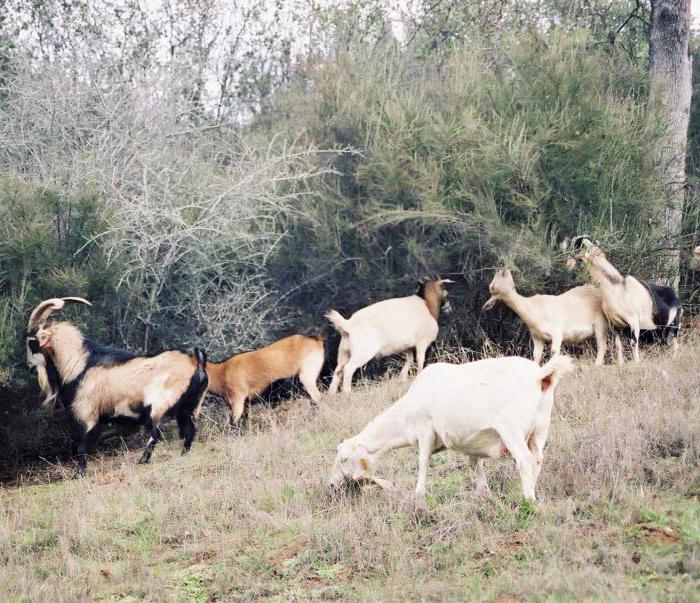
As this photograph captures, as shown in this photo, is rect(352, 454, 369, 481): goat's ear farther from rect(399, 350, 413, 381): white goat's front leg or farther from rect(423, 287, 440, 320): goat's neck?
rect(423, 287, 440, 320): goat's neck

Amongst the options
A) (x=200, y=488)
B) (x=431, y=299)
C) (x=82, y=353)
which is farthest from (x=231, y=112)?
(x=200, y=488)

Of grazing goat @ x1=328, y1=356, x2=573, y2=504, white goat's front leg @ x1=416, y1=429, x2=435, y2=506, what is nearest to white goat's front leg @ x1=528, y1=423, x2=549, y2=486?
grazing goat @ x1=328, y1=356, x2=573, y2=504

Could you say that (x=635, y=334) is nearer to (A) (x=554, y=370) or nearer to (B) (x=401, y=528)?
(A) (x=554, y=370)

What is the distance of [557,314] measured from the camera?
12.3 m

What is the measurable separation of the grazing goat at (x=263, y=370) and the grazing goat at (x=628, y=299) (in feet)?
11.2

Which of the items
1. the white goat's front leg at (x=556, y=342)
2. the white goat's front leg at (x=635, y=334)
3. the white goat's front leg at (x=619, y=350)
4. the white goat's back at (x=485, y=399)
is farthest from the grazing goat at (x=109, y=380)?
the white goat's front leg at (x=635, y=334)

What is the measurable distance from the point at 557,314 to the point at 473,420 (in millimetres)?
5600

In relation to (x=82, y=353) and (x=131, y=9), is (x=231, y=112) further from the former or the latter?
(x=82, y=353)

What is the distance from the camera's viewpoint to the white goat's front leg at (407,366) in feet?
42.7

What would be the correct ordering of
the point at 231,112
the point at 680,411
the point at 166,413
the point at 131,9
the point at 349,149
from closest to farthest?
1. the point at 680,411
2. the point at 166,413
3. the point at 349,149
4. the point at 131,9
5. the point at 231,112

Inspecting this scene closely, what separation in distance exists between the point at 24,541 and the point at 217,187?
6.71m

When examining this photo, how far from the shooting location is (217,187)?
13609 millimetres

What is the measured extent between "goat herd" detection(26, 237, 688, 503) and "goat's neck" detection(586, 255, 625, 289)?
14 millimetres

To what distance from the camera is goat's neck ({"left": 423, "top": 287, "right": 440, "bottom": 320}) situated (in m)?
13.5
